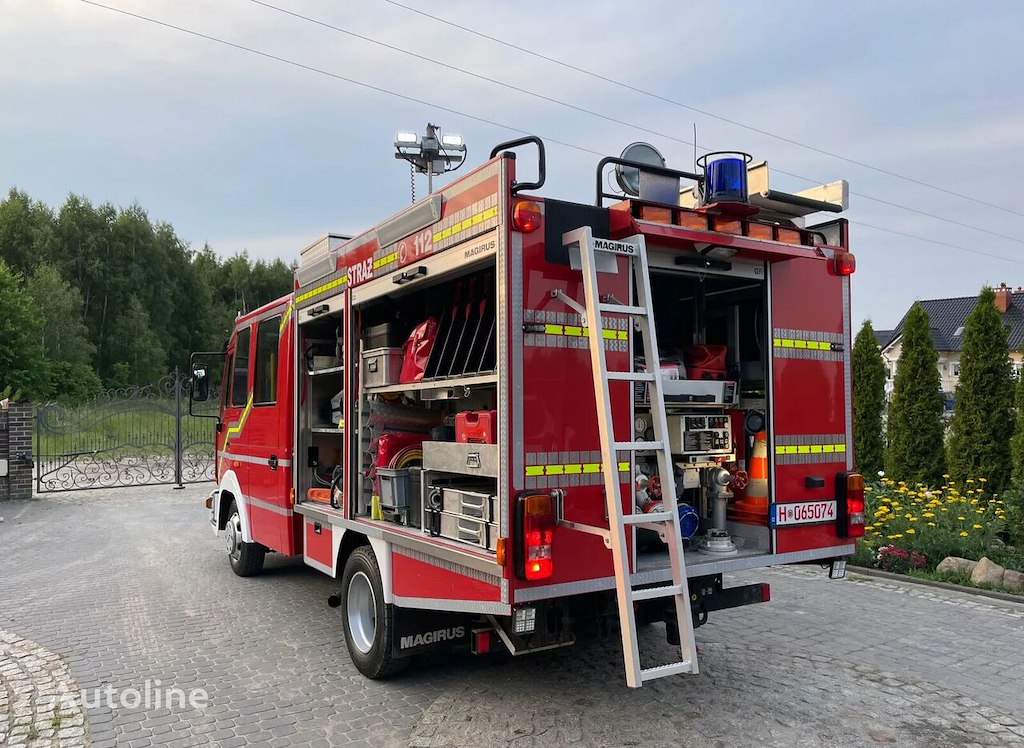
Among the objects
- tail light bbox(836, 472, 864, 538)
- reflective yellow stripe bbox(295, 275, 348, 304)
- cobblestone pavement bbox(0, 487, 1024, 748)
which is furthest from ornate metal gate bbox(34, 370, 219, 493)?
tail light bbox(836, 472, 864, 538)

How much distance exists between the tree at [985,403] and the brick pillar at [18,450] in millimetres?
14978

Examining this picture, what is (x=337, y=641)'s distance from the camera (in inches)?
222

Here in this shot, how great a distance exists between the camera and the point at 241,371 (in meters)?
7.38

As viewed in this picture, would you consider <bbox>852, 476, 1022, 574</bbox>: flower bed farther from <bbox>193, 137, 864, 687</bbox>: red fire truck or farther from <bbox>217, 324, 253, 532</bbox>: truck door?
<bbox>217, 324, 253, 532</bbox>: truck door

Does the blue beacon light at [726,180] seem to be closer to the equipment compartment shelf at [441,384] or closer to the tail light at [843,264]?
the tail light at [843,264]

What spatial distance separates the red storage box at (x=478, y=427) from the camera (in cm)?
381

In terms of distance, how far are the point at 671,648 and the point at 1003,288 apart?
97.6 ft

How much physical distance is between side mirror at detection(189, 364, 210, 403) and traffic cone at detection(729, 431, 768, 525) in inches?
226

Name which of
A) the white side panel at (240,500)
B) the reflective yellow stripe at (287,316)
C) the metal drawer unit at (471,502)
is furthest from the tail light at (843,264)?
the white side panel at (240,500)

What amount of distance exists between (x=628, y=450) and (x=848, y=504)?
6.39 feet

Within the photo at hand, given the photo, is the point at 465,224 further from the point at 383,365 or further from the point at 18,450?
the point at 18,450

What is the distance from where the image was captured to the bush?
7.50 m

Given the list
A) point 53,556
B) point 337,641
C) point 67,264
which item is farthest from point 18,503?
point 67,264

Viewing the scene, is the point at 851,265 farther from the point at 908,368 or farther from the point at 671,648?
the point at 908,368
